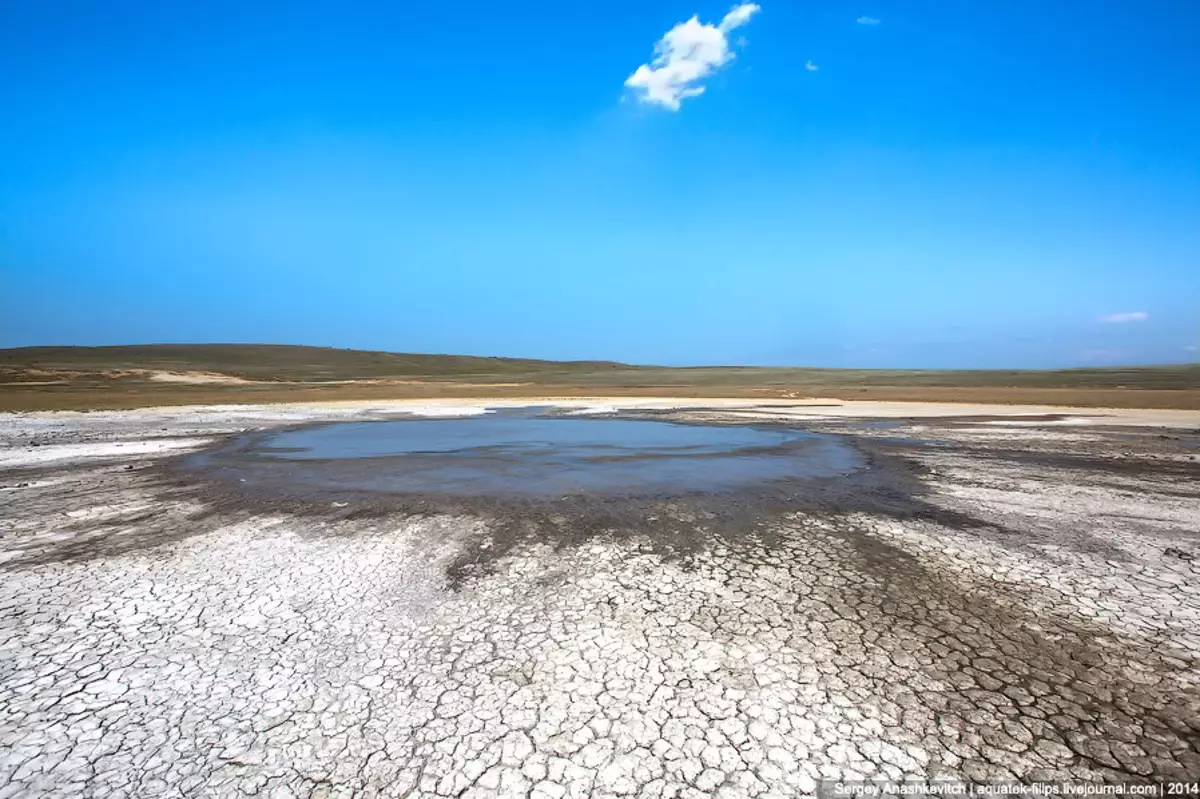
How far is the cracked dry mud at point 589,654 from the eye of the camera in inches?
124

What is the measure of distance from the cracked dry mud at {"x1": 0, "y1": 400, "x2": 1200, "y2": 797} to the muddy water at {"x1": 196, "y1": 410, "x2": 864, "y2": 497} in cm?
260

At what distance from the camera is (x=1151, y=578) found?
5.74 metres

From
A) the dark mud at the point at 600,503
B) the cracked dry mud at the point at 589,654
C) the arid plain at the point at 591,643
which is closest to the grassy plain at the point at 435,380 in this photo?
the dark mud at the point at 600,503

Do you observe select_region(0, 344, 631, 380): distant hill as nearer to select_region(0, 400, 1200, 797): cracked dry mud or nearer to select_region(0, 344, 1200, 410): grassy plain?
select_region(0, 344, 1200, 410): grassy plain

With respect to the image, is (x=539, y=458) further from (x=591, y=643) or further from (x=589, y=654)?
(x=589, y=654)

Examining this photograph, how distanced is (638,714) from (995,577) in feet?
15.0

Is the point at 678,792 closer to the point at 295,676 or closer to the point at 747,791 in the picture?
the point at 747,791

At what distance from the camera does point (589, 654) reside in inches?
170

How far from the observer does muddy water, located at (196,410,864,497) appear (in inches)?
431

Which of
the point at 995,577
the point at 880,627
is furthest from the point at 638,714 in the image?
the point at 995,577

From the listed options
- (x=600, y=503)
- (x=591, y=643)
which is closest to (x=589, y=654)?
(x=591, y=643)

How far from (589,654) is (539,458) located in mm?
9997

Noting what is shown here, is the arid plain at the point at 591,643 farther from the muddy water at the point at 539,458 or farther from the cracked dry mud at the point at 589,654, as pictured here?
the muddy water at the point at 539,458

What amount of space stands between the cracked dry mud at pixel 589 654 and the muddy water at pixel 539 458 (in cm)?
260
